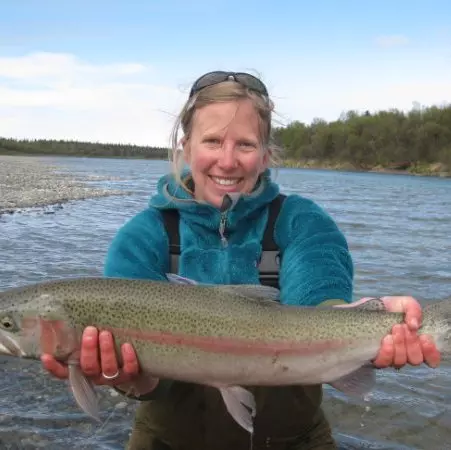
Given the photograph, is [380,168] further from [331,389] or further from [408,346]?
[408,346]

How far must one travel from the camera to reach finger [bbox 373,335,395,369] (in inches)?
118

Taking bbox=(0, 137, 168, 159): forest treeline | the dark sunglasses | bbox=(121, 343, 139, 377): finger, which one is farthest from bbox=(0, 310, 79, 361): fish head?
bbox=(0, 137, 168, 159): forest treeline

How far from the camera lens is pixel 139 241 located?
3.57 m

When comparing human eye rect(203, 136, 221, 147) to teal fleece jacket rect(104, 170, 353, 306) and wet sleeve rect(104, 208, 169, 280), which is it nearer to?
teal fleece jacket rect(104, 170, 353, 306)

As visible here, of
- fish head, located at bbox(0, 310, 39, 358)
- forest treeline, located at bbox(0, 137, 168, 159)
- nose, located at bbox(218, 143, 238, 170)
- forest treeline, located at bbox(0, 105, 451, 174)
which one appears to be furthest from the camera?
forest treeline, located at bbox(0, 137, 168, 159)

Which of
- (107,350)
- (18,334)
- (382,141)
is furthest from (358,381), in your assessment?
(382,141)

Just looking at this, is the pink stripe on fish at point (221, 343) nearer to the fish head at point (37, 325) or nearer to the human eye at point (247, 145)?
the fish head at point (37, 325)

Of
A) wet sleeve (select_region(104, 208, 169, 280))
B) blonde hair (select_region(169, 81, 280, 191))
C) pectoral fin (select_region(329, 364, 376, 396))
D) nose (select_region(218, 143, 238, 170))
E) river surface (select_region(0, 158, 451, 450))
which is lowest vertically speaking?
river surface (select_region(0, 158, 451, 450))

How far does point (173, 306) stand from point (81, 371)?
56 centimetres

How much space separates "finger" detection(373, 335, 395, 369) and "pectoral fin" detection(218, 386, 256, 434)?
66cm

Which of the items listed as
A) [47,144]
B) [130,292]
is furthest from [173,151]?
[47,144]

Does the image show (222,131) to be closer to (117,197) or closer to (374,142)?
(117,197)

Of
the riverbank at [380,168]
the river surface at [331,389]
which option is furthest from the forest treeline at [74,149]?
the river surface at [331,389]

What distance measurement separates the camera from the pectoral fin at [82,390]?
3.08 metres
